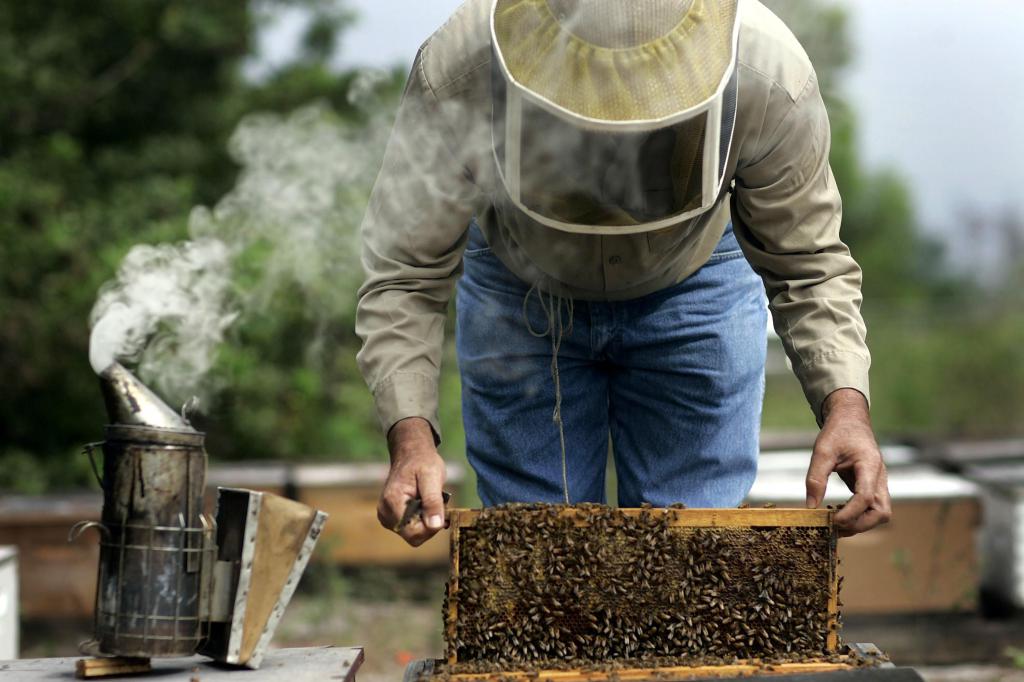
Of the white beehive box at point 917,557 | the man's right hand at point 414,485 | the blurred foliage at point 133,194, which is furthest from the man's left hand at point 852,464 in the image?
the blurred foliage at point 133,194

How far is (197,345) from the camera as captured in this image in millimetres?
2951

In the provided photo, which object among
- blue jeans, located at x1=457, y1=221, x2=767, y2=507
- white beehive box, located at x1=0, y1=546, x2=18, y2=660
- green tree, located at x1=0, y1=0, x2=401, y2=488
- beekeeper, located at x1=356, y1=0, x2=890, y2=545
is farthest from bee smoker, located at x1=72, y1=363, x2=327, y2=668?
green tree, located at x1=0, y1=0, x2=401, y2=488

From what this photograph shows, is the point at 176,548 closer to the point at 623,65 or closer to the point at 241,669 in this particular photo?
the point at 241,669

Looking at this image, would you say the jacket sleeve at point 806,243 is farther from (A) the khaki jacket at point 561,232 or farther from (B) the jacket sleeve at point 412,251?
(B) the jacket sleeve at point 412,251

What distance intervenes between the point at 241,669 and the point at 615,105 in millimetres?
1311

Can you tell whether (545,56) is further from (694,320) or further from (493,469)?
(493,469)

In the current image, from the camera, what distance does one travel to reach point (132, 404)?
2.26 m

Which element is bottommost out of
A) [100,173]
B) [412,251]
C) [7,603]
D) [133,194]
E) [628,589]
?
[7,603]

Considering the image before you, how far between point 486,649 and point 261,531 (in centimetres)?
50

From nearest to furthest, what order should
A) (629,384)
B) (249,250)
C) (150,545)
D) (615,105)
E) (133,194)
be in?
(615,105), (150,545), (629,384), (249,250), (133,194)

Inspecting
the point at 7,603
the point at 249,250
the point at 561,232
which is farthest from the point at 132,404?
the point at 249,250

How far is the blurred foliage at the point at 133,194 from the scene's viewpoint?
238 inches

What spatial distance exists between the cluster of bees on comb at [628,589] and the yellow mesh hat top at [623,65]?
786 millimetres

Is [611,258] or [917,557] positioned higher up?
[611,258]
